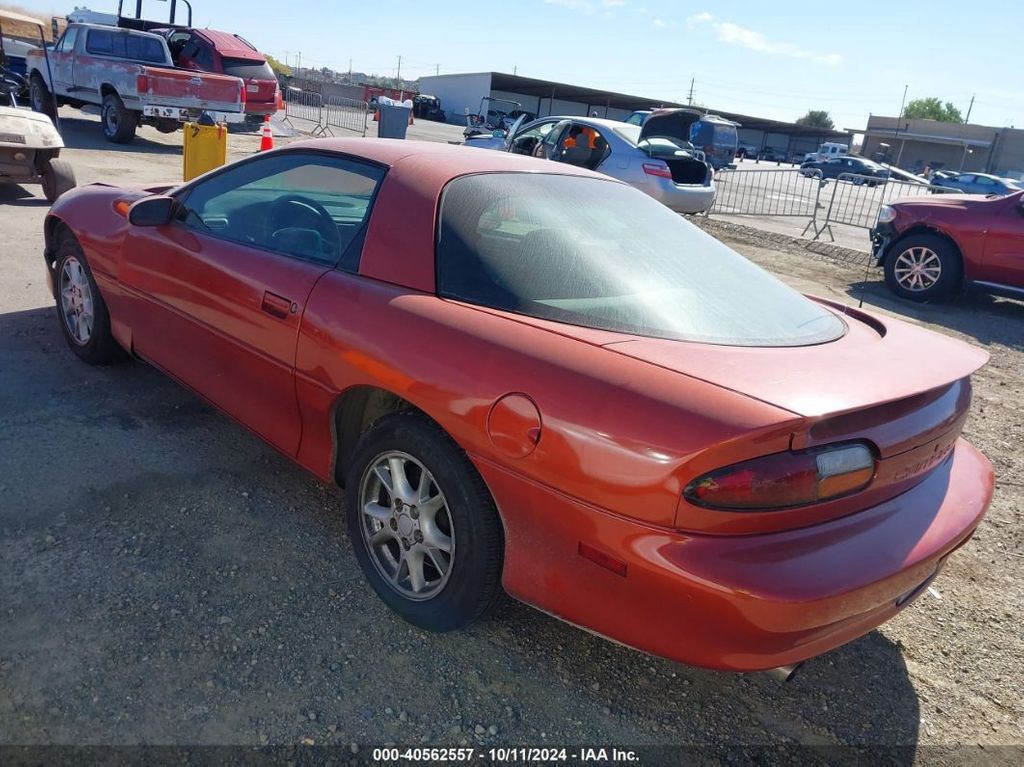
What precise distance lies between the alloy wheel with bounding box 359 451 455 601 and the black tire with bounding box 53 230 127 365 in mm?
2287

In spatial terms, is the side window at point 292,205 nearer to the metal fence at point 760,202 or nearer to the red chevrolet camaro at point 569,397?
the red chevrolet camaro at point 569,397

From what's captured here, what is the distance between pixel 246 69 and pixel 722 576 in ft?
60.3

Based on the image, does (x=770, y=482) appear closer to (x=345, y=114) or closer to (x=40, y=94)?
(x=40, y=94)

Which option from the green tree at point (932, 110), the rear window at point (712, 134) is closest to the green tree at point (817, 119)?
the green tree at point (932, 110)

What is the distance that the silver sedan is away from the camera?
11568 millimetres

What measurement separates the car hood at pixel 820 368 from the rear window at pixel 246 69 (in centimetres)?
1750

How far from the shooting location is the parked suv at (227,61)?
17.1 m

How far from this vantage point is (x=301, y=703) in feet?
7.29

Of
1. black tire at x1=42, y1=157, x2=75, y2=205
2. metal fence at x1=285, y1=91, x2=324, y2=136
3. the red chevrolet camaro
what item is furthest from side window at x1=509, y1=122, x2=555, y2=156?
metal fence at x1=285, y1=91, x2=324, y2=136

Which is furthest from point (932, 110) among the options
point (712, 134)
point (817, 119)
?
point (712, 134)

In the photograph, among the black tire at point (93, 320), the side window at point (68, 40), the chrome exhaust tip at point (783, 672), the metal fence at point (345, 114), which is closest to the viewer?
the chrome exhaust tip at point (783, 672)

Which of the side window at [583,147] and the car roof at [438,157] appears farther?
the side window at [583,147]

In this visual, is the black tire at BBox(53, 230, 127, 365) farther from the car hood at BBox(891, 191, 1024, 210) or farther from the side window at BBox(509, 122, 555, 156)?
the side window at BBox(509, 122, 555, 156)

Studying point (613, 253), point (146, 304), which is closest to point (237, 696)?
point (613, 253)
